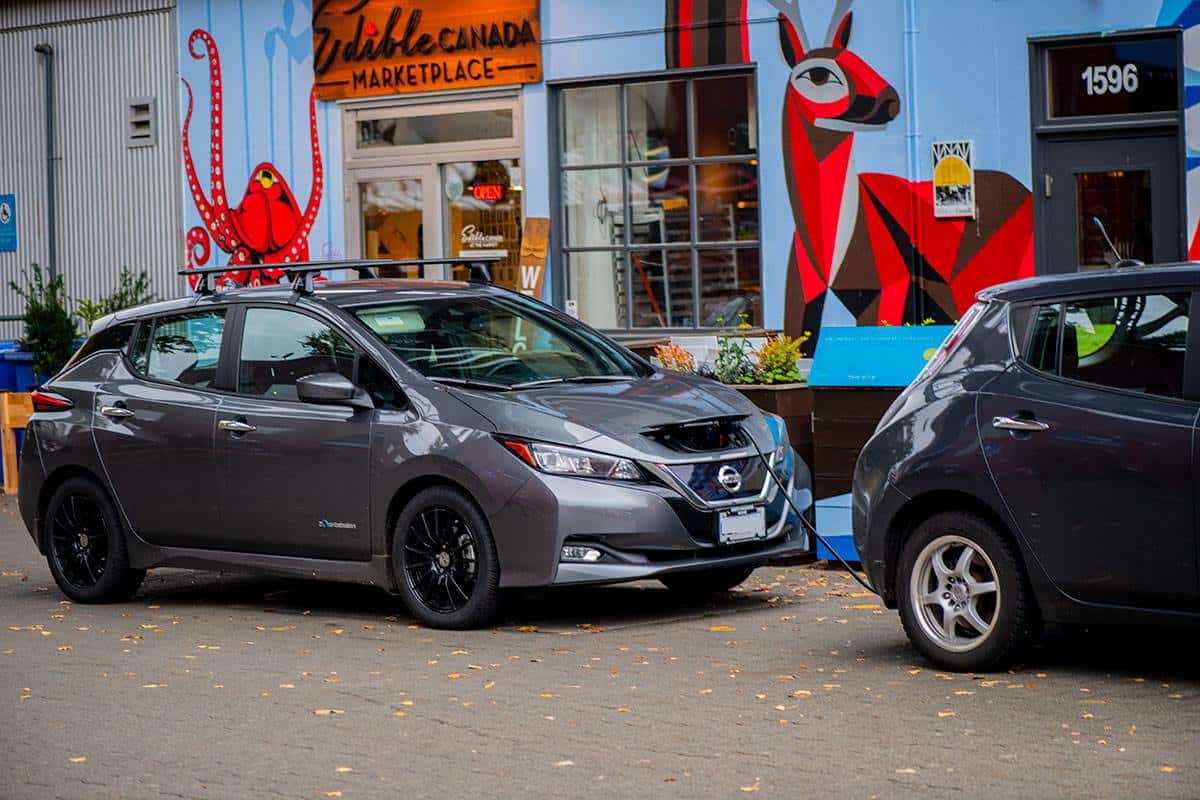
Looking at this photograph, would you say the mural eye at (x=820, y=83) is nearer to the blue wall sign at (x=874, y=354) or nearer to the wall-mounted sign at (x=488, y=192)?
the wall-mounted sign at (x=488, y=192)

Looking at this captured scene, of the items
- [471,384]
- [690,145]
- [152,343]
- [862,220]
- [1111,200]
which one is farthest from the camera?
[690,145]

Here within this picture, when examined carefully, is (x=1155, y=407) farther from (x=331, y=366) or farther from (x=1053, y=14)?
(x=1053, y=14)

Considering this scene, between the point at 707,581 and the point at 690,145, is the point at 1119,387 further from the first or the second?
the point at 690,145

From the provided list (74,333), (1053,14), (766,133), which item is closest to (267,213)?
(74,333)

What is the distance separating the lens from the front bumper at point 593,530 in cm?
892

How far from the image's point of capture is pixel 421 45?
672 inches

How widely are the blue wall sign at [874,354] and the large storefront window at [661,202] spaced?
369 centimetres

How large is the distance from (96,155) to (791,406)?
10488 mm

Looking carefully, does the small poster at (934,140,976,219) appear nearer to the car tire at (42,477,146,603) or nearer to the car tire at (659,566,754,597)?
the car tire at (659,566,754,597)

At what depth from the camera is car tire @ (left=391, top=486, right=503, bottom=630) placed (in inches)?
358

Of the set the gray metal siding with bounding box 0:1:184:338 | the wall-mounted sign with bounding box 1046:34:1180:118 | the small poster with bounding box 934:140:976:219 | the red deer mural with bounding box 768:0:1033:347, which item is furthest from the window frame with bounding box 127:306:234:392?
the gray metal siding with bounding box 0:1:184:338

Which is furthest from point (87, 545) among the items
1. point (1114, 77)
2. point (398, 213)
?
point (1114, 77)

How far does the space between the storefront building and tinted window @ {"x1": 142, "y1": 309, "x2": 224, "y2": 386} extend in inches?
78.5

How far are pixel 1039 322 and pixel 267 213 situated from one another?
39.2 feet
